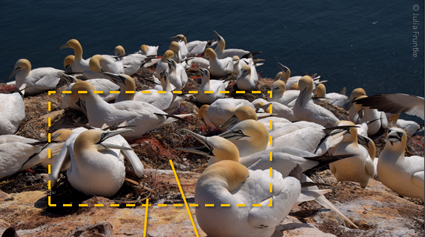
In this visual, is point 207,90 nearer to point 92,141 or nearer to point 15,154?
point 15,154

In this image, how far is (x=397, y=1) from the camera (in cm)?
1962

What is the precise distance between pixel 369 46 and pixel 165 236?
1427 cm

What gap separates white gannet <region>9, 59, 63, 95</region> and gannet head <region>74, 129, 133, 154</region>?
484 cm

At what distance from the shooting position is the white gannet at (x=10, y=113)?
6.60 metres

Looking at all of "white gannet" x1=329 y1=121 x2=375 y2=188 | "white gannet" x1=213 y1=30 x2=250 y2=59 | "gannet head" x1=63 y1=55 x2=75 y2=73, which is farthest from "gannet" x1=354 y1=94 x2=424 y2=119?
"white gannet" x1=213 y1=30 x2=250 y2=59

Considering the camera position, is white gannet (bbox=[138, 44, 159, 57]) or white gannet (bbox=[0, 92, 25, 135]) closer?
white gannet (bbox=[0, 92, 25, 135])

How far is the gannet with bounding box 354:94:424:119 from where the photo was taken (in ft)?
18.0

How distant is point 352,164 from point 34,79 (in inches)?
243

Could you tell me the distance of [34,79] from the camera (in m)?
8.81

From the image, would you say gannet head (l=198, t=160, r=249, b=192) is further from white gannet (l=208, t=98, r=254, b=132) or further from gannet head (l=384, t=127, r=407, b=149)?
white gannet (l=208, t=98, r=254, b=132)

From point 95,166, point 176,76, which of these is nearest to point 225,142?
point 95,166

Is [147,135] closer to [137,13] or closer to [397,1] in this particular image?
[137,13]

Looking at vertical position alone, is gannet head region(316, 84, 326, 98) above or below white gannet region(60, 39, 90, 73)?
below

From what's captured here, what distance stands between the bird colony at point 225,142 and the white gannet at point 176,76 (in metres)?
0.02
